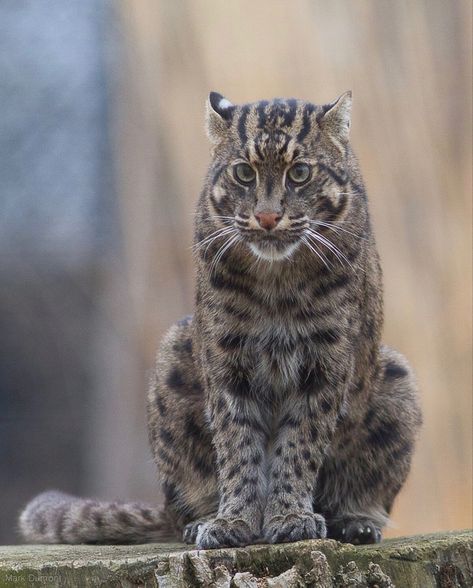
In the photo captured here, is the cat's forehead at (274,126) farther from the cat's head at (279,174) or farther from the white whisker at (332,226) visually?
the white whisker at (332,226)

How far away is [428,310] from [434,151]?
1413 mm

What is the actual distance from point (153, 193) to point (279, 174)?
5.75 m

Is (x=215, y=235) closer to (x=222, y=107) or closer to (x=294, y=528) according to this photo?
(x=222, y=107)

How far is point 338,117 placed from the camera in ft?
20.4

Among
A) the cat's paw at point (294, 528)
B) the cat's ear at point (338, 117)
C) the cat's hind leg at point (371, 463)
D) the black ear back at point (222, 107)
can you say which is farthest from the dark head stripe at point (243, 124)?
the cat's paw at point (294, 528)

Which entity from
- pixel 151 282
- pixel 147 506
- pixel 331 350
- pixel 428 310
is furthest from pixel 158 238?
pixel 331 350

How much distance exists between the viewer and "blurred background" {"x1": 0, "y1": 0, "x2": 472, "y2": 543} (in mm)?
10578

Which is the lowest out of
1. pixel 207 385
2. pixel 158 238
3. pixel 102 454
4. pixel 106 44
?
pixel 102 454

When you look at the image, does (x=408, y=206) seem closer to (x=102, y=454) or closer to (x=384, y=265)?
(x=384, y=265)

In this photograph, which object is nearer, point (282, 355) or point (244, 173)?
point (244, 173)

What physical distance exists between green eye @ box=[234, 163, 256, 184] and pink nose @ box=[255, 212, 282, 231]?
243 millimetres

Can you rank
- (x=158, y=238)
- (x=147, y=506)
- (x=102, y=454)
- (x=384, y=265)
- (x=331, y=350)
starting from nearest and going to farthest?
(x=331, y=350) < (x=147, y=506) < (x=384, y=265) < (x=158, y=238) < (x=102, y=454)

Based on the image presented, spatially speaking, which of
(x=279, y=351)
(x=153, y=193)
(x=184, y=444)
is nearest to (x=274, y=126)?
(x=279, y=351)

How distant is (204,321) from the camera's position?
6.30 meters
